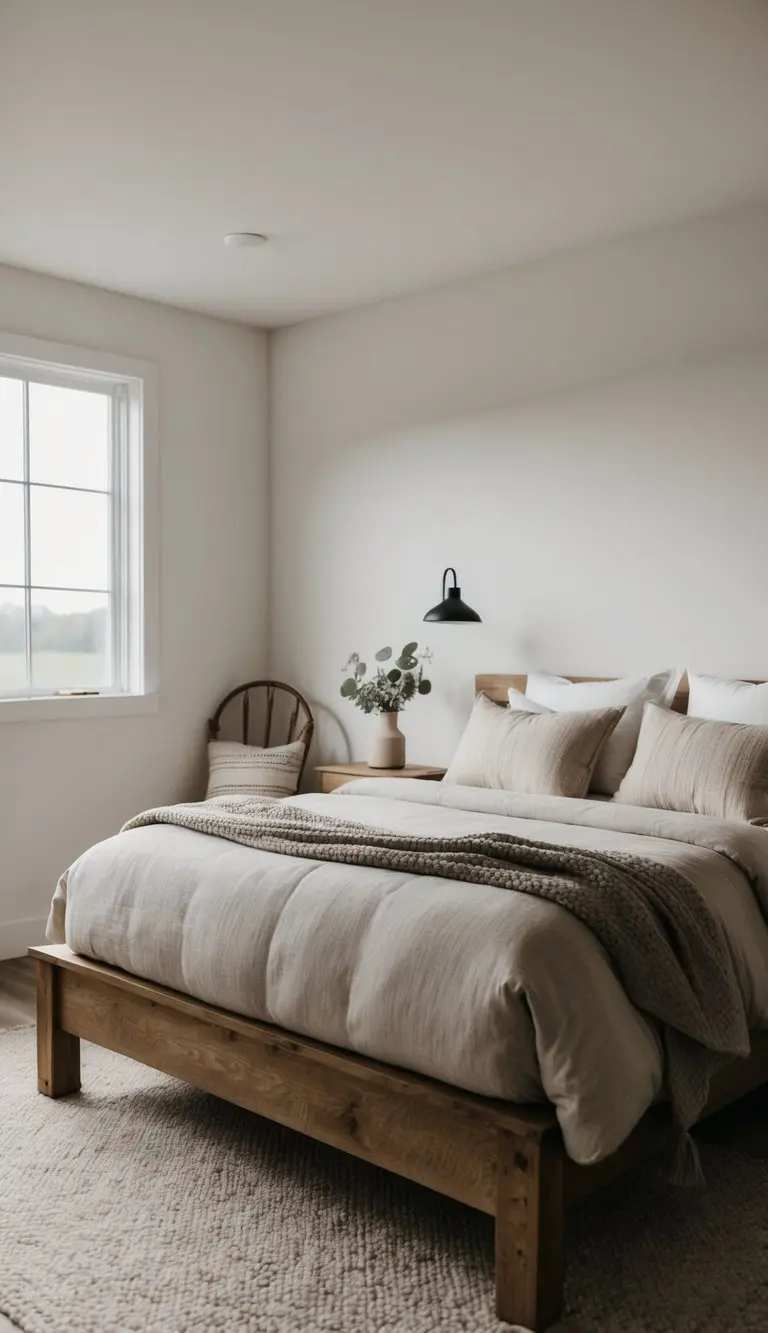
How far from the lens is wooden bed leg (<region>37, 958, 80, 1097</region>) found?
3141mm

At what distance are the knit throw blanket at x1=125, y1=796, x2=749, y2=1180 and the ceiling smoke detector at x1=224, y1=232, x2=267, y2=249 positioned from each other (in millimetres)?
2292

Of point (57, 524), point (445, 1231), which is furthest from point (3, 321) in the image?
point (445, 1231)

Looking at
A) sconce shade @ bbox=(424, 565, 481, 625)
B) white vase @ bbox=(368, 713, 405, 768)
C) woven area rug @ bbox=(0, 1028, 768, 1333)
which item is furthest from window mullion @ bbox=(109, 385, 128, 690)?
woven area rug @ bbox=(0, 1028, 768, 1333)

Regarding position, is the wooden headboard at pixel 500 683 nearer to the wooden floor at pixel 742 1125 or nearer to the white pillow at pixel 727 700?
the white pillow at pixel 727 700

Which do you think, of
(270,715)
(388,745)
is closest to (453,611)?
(388,745)

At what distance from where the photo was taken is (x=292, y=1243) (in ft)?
7.79

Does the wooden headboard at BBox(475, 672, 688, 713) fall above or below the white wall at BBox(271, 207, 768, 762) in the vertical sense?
below

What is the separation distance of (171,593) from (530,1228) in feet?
11.4

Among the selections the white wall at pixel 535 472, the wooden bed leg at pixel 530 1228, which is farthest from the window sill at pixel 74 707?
the wooden bed leg at pixel 530 1228

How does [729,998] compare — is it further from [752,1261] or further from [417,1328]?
[417,1328]

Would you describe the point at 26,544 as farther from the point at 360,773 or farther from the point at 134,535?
the point at 360,773

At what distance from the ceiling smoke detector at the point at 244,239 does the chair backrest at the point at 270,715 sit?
1.91 metres

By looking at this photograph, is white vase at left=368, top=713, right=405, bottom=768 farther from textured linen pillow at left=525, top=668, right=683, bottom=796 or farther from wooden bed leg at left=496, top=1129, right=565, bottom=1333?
wooden bed leg at left=496, top=1129, right=565, bottom=1333

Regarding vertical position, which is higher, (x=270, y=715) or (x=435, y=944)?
(x=270, y=715)
